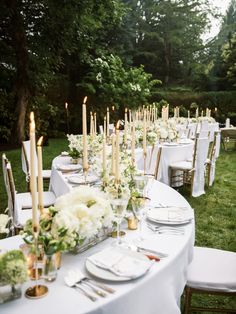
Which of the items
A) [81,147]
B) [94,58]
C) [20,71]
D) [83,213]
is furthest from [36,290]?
[94,58]

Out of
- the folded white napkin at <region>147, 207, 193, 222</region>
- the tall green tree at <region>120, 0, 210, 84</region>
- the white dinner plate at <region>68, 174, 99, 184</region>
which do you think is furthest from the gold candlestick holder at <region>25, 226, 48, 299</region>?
the tall green tree at <region>120, 0, 210, 84</region>

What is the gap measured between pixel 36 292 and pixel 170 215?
1.08 meters

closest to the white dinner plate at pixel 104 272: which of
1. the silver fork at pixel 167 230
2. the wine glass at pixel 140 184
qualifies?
the silver fork at pixel 167 230

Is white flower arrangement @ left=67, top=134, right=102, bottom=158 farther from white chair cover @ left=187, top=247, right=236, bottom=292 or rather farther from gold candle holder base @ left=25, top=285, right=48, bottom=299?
gold candle holder base @ left=25, top=285, right=48, bottom=299

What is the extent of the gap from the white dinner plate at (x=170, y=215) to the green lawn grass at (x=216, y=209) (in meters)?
1.08

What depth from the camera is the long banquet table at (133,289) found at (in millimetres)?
1271

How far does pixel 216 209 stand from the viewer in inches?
205

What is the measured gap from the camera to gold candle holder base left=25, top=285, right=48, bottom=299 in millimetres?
1315


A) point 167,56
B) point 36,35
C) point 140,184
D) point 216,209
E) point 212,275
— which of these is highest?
point 167,56

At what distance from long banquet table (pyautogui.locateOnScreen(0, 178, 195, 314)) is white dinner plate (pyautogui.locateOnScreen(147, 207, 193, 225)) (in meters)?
0.05

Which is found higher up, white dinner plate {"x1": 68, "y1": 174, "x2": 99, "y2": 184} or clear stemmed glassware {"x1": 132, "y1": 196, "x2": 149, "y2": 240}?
clear stemmed glassware {"x1": 132, "y1": 196, "x2": 149, "y2": 240}

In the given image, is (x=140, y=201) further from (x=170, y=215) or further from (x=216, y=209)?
(x=216, y=209)

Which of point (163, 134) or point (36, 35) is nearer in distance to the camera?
point (163, 134)

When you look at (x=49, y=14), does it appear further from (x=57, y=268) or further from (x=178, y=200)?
(x=57, y=268)
